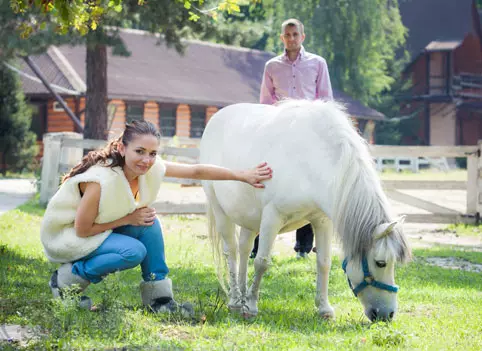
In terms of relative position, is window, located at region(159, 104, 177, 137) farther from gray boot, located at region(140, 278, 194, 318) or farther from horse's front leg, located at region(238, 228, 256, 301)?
gray boot, located at region(140, 278, 194, 318)

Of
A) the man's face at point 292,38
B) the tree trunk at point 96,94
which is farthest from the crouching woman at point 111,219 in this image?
the tree trunk at point 96,94

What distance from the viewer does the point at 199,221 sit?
505 inches

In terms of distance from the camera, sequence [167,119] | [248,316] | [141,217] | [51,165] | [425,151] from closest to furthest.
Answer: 1. [141,217]
2. [248,316]
3. [425,151]
4. [51,165]
5. [167,119]

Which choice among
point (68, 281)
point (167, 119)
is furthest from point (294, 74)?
point (167, 119)

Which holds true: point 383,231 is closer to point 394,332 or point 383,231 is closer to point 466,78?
point 394,332

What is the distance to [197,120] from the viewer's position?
32.8 m

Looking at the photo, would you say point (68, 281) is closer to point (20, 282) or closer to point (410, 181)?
point (20, 282)

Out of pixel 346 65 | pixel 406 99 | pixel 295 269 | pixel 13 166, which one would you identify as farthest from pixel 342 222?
pixel 406 99

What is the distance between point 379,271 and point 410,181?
26.2 ft

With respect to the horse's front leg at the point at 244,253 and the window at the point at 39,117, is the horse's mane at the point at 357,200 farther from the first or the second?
the window at the point at 39,117

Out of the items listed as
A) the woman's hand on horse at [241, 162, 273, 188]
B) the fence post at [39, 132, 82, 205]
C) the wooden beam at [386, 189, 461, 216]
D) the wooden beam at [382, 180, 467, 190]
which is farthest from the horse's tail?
the fence post at [39, 132, 82, 205]

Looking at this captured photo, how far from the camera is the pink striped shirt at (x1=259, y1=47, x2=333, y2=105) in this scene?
697 cm

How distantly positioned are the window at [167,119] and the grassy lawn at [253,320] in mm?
23419

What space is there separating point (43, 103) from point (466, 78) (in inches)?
980
